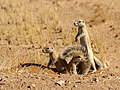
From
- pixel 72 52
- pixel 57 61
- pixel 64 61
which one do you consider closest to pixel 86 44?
pixel 72 52

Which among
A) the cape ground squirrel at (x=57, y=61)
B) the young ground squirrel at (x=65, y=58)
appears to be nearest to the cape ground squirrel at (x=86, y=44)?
the young ground squirrel at (x=65, y=58)

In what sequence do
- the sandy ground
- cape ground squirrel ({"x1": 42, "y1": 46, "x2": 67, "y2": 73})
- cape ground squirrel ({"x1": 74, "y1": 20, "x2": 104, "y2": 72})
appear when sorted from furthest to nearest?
1. cape ground squirrel ({"x1": 74, "y1": 20, "x2": 104, "y2": 72})
2. cape ground squirrel ({"x1": 42, "y1": 46, "x2": 67, "y2": 73})
3. the sandy ground

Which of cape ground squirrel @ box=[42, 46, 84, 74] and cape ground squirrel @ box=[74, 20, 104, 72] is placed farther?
cape ground squirrel @ box=[74, 20, 104, 72]

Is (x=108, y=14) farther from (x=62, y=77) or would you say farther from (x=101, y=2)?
(x=62, y=77)

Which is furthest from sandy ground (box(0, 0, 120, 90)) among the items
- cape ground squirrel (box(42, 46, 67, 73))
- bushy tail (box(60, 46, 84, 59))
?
bushy tail (box(60, 46, 84, 59))

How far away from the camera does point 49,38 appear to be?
1216cm

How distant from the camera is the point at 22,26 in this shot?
13.4 metres

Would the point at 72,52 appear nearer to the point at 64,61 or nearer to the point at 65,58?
the point at 65,58

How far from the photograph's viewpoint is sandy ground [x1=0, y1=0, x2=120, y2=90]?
705cm

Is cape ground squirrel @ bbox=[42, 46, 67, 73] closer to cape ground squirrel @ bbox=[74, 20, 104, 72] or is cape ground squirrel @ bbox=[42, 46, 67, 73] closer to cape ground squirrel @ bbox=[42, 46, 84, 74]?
cape ground squirrel @ bbox=[42, 46, 84, 74]

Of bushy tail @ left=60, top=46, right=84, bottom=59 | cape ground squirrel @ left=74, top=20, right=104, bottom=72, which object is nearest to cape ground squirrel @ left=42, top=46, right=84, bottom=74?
bushy tail @ left=60, top=46, right=84, bottom=59

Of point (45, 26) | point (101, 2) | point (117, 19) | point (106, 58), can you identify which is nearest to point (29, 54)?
point (106, 58)

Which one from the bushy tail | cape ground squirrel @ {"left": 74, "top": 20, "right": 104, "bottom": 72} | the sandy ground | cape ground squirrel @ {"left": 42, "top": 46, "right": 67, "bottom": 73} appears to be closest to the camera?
the sandy ground

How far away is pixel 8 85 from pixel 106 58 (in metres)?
4.01
